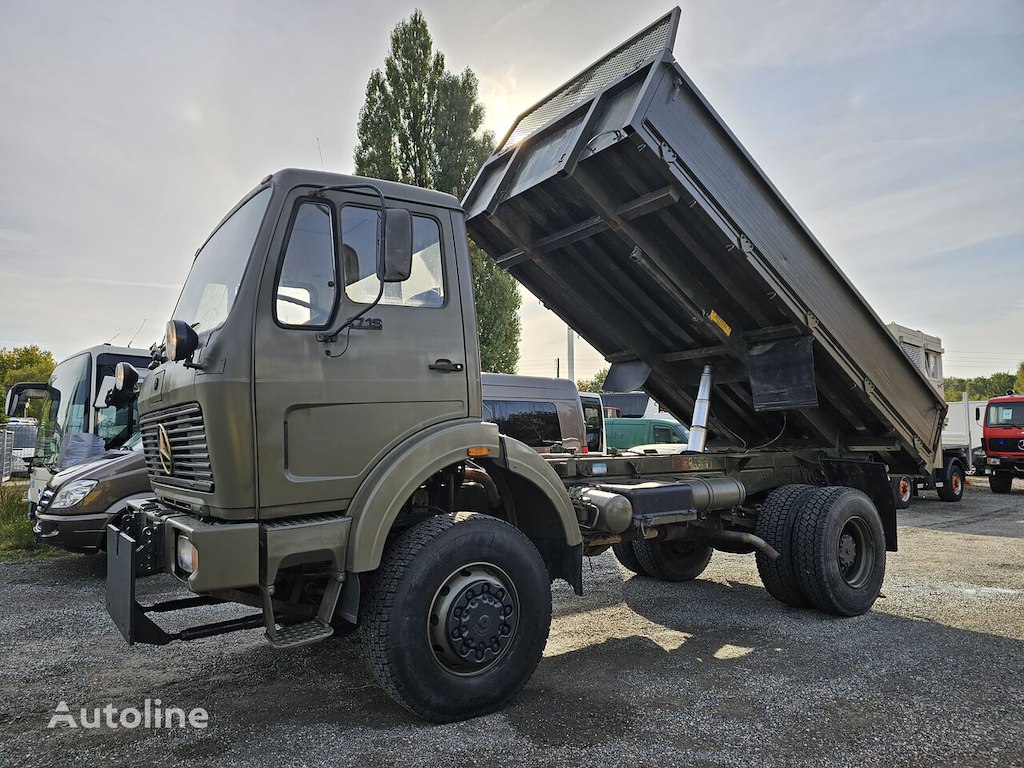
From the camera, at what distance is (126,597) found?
346 cm

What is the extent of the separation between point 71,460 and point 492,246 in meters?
6.57

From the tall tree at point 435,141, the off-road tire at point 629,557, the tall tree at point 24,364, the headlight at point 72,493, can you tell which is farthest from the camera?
the tall tree at point 24,364

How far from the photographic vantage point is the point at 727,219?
4.71 metres

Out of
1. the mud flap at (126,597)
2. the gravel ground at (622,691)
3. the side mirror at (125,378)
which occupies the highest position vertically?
the side mirror at (125,378)

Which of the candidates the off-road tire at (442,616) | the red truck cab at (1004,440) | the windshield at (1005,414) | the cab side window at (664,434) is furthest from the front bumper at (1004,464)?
the off-road tire at (442,616)

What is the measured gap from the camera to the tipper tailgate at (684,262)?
14.8ft

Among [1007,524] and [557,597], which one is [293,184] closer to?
[557,597]

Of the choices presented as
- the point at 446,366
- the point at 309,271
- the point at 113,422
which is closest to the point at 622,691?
the point at 446,366

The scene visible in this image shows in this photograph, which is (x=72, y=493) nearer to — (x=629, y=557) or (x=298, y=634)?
(x=298, y=634)

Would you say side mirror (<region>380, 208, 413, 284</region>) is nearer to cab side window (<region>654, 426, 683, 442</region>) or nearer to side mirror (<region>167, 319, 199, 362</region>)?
side mirror (<region>167, 319, 199, 362</region>)

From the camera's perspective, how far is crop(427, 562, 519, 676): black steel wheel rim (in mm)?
3562

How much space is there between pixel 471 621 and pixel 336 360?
1.51 metres

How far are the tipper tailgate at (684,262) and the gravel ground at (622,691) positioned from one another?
5.69 feet

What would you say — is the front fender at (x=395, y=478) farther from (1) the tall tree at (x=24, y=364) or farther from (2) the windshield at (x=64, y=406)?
(1) the tall tree at (x=24, y=364)
